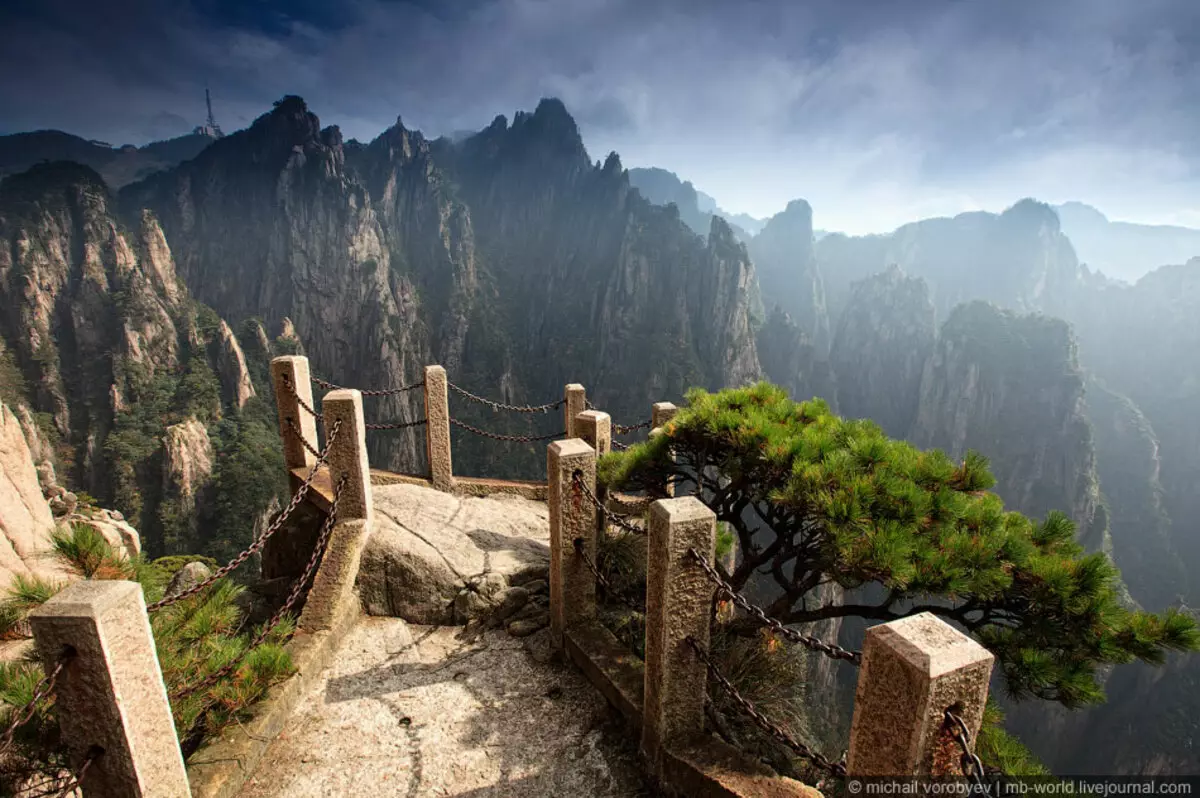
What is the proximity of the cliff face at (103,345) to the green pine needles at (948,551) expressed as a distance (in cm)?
5056

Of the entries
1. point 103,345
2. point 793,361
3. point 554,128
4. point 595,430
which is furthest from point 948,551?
point 554,128

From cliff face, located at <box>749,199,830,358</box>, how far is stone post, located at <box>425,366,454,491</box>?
340 feet

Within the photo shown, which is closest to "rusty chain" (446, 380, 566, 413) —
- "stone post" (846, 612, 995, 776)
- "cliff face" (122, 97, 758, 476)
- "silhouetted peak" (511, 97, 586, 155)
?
"stone post" (846, 612, 995, 776)

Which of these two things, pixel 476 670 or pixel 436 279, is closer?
pixel 476 670

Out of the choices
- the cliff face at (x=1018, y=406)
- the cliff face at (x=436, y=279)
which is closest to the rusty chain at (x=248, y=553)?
the cliff face at (x=436, y=279)

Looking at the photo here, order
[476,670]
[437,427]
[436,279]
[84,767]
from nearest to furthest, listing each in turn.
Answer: [84,767]
[476,670]
[437,427]
[436,279]

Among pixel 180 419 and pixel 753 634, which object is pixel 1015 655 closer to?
pixel 753 634

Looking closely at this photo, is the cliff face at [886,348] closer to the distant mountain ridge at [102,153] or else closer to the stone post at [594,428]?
the stone post at [594,428]

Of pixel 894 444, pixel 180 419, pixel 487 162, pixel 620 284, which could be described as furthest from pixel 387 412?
pixel 894 444

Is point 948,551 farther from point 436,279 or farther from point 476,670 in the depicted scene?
point 436,279

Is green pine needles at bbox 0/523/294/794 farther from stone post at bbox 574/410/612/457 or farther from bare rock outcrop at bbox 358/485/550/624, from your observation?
stone post at bbox 574/410/612/457

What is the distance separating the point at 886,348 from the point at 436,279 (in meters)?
66.2

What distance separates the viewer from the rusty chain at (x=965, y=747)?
173 cm

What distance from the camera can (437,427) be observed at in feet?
23.2
